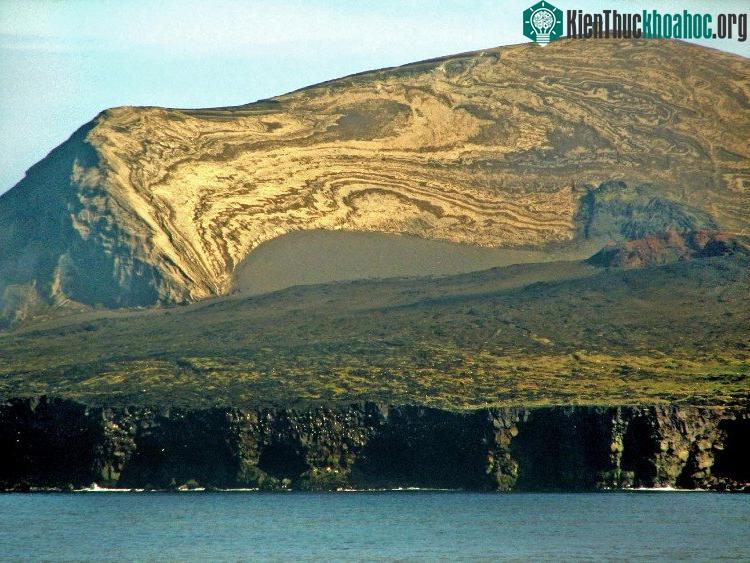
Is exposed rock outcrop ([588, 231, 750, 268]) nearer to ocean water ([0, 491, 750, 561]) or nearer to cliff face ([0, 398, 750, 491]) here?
cliff face ([0, 398, 750, 491])

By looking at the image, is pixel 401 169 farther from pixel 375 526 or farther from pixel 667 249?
pixel 375 526

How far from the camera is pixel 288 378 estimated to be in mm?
118812

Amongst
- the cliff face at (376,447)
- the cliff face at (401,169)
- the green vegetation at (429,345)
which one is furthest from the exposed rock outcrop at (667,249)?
the cliff face at (376,447)

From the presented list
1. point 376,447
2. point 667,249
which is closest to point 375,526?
point 376,447

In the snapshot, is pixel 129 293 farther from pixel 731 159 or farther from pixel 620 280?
pixel 731 159

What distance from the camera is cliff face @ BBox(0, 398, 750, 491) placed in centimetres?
10250

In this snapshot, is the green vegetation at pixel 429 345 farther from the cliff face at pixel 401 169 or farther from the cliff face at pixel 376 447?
the cliff face at pixel 401 169

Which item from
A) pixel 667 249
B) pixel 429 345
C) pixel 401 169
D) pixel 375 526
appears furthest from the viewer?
pixel 401 169

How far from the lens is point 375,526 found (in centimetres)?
8838

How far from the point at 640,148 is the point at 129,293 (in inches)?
2330

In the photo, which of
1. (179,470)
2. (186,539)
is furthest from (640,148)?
(186,539)

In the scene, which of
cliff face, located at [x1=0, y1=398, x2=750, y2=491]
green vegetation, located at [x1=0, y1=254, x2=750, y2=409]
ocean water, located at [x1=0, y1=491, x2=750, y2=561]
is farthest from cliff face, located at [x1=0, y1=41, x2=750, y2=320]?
ocean water, located at [x1=0, y1=491, x2=750, y2=561]

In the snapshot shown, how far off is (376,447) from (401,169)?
7418cm

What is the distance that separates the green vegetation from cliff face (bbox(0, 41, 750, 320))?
7.76 m
